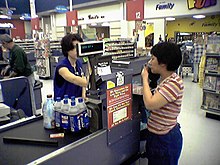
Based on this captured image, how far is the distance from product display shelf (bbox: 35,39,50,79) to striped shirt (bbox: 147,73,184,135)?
8.04 meters

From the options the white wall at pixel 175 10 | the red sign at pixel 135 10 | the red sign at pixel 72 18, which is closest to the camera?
the red sign at pixel 135 10

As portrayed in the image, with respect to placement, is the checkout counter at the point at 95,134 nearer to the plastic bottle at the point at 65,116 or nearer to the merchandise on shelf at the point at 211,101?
the plastic bottle at the point at 65,116

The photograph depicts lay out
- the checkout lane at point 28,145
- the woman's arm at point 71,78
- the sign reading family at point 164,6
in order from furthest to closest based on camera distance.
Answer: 1. the sign reading family at point 164,6
2. the woman's arm at point 71,78
3. the checkout lane at point 28,145

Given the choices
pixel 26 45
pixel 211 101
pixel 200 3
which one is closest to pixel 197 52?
pixel 200 3

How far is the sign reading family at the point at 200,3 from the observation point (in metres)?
7.93

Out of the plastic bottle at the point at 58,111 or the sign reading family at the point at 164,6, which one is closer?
the plastic bottle at the point at 58,111

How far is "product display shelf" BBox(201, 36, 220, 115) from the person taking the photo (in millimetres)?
Answer: 4586

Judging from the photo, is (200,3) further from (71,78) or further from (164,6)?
(71,78)

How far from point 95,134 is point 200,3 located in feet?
27.2

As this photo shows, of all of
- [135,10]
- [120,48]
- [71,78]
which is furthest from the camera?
[120,48]

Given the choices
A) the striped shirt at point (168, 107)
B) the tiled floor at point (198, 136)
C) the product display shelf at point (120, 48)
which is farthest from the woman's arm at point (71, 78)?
the product display shelf at point (120, 48)

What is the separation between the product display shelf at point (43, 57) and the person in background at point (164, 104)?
7.98 m

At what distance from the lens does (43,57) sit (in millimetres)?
9125

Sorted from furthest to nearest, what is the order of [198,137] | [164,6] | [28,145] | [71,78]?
[164,6]
[198,137]
[71,78]
[28,145]
